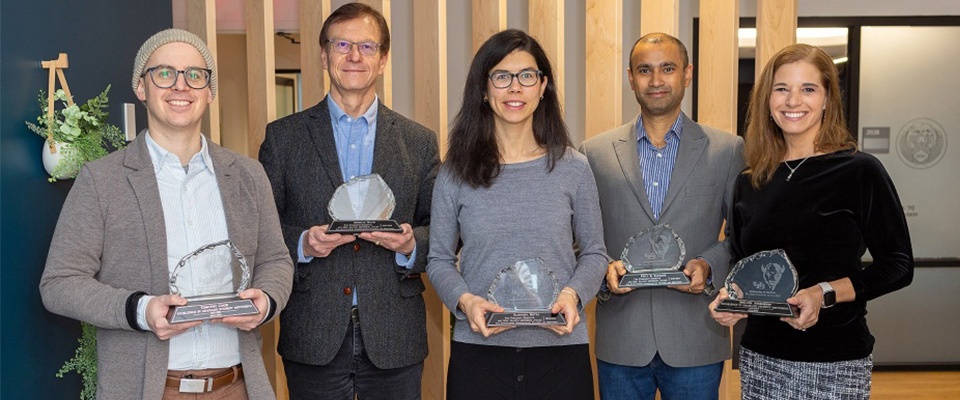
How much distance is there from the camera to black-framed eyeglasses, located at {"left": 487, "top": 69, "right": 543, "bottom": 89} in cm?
233

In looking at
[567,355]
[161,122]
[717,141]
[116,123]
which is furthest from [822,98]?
[116,123]

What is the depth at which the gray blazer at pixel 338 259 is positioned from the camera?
2.52 metres

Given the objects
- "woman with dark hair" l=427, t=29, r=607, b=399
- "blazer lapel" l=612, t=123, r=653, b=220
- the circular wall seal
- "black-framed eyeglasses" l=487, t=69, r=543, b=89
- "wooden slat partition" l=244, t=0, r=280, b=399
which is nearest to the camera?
"woman with dark hair" l=427, t=29, r=607, b=399

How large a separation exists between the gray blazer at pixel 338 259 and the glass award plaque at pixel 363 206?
12 centimetres

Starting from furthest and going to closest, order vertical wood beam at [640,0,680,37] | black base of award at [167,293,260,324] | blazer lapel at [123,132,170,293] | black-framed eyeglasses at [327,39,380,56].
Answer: vertical wood beam at [640,0,680,37] < black-framed eyeglasses at [327,39,380,56] < blazer lapel at [123,132,170,293] < black base of award at [167,293,260,324]

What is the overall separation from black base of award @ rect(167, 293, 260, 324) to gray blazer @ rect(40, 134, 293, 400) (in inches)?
4.8

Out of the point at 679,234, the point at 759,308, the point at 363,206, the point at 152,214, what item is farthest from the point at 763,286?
the point at 152,214

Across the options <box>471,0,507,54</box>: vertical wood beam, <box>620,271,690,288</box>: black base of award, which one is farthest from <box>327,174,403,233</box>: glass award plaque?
Result: <box>471,0,507,54</box>: vertical wood beam

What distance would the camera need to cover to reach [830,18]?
17.6 feet

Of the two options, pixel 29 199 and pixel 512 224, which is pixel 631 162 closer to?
pixel 512 224

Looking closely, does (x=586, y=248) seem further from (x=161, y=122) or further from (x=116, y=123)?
(x=116, y=123)

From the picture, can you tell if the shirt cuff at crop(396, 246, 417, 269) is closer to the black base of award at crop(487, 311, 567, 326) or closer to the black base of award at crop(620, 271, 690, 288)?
the black base of award at crop(487, 311, 567, 326)

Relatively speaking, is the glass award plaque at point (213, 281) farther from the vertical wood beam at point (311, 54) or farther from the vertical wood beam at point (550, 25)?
the vertical wood beam at point (550, 25)

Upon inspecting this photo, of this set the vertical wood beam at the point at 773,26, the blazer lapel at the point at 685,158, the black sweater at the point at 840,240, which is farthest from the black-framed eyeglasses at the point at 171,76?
the vertical wood beam at the point at 773,26
